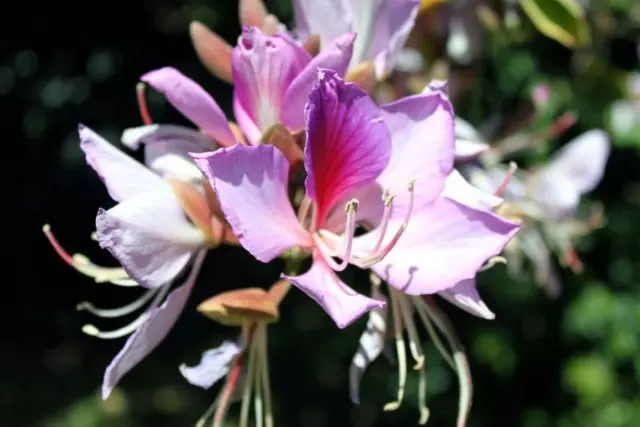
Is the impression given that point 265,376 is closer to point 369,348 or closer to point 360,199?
point 369,348

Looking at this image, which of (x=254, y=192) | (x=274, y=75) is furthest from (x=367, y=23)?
(x=254, y=192)

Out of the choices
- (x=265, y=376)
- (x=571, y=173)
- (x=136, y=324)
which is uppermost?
(x=136, y=324)

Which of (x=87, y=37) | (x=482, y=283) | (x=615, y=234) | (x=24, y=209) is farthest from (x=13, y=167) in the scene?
(x=615, y=234)

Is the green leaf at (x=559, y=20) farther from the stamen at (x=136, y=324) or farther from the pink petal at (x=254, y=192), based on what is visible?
the stamen at (x=136, y=324)

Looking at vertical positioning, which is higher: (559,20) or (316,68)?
(316,68)

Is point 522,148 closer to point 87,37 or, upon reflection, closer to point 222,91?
point 222,91

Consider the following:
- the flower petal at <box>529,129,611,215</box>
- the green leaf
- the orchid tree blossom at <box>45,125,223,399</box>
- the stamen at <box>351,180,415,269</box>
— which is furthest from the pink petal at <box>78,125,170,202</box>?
the flower petal at <box>529,129,611,215</box>
